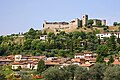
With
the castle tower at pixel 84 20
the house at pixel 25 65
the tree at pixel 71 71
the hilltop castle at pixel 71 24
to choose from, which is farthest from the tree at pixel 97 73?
the castle tower at pixel 84 20

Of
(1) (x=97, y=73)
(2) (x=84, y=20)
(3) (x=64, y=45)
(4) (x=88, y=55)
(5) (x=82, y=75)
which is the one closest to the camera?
(5) (x=82, y=75)

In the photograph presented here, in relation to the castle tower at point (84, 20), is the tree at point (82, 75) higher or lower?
lower


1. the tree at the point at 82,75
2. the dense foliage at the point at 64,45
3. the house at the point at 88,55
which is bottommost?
the tree at the point at 82,75

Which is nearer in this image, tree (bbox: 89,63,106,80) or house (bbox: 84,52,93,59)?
tree (bbox: 89,63,106,80)

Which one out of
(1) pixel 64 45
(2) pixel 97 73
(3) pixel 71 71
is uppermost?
(1) pixel 64 45

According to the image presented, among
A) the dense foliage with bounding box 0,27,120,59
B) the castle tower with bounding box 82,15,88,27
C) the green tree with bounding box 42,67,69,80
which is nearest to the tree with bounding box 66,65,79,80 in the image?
the green tree with bounding box 42,67,69,80

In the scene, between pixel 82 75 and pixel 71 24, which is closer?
pixel 82 75

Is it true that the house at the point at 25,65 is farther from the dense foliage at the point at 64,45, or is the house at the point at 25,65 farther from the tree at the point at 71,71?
the tree at the point at 71,71

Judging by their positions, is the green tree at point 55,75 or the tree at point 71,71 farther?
the tree at point 71,71

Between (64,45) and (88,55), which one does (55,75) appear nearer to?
(88,55)

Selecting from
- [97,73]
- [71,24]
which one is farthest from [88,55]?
[71,24]

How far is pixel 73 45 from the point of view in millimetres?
61375

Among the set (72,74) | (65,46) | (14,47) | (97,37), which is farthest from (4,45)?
(72,74)

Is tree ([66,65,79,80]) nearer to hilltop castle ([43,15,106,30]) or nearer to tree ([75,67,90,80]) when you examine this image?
tree ([75,67,90,80])
